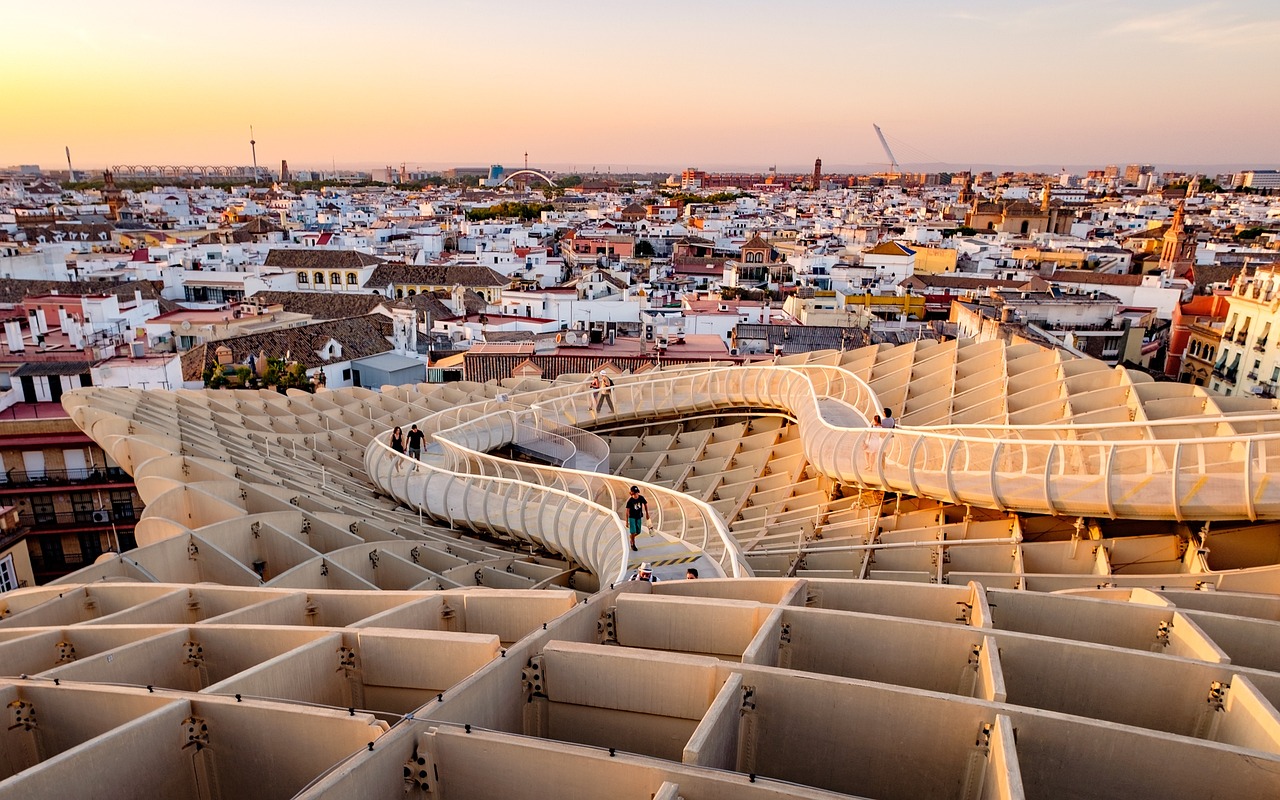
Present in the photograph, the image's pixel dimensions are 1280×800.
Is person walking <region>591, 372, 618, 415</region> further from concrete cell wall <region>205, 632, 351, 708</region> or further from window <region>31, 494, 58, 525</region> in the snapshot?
window <region>31, 494, 58, 525</region>

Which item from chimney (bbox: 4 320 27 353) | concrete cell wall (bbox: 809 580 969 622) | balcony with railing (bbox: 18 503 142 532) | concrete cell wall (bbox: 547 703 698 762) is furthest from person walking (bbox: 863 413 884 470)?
chimney (bbox: 4 320 27 353)

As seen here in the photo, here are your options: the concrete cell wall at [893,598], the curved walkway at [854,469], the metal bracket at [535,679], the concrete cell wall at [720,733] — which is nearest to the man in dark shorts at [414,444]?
the curved walkway at [854,469]

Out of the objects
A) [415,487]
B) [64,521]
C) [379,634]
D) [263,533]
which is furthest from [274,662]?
[64,521]

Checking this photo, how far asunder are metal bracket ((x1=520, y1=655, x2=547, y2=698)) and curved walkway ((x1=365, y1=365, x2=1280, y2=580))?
4866mm

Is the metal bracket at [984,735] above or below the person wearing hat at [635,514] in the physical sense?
above

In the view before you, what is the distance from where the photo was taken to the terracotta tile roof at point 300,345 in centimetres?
A: 4944

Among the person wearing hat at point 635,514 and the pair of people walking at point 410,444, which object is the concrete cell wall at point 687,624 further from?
the pair of people walking at point 410,444

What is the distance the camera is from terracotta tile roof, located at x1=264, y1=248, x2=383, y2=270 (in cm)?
8975

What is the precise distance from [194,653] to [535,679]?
563 cm

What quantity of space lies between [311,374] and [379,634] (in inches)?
1734

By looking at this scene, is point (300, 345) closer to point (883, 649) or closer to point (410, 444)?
point (410, 444)

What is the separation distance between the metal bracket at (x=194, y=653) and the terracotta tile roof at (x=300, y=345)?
40.7 metres

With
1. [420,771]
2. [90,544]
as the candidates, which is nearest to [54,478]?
[90,544]

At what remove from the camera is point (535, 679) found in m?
9.82
